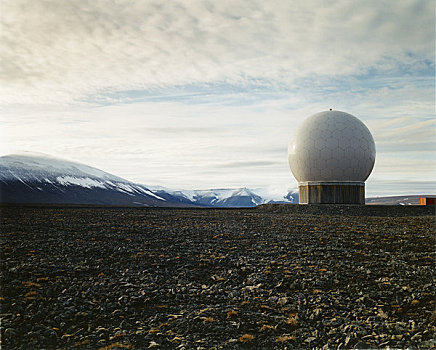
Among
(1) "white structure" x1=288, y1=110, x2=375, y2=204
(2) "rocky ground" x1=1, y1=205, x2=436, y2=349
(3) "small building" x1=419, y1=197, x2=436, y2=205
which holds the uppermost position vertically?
(1) "white structure" x1=288, y1=110, x2=375, y2=204

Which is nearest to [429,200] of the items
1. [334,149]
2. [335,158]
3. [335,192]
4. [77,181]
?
[335,192]

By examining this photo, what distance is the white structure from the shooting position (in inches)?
1454

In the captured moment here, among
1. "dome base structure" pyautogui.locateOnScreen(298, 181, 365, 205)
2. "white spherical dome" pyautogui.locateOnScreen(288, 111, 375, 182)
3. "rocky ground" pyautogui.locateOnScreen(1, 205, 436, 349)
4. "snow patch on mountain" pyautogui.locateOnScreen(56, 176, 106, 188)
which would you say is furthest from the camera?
"snow patch on mountain" pyautogui.locateOnScreen(56, 176, 106, 188)

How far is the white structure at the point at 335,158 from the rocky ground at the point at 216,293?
894 inches

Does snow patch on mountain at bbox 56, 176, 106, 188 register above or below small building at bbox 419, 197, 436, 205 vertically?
above

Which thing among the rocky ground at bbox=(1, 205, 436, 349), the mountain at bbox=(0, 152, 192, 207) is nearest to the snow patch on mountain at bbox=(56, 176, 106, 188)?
the mountain at bbox=(0, 152, 192, 207)

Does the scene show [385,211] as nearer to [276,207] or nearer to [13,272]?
[276,207]

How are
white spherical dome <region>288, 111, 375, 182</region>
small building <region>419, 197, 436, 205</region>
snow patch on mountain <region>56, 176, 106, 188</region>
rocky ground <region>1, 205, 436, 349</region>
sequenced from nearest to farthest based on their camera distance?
rocky ground <region>1, 205, 436, 349</region>
small building <region>419, 197, 436, 205</region>
white spherical dome <region>288, 111, 375, 182</region>
snow patch on mountain <region>56, 176, 106, 188</region>

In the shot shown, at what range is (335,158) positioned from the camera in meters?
36.8

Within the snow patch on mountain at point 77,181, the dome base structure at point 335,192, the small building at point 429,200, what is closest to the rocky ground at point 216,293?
the dome base structure at point 335,192

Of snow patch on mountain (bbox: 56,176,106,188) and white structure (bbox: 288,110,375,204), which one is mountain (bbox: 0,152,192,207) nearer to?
snow patch on mountain (bbox: 56,176,106,188)

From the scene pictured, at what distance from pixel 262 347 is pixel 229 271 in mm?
4081

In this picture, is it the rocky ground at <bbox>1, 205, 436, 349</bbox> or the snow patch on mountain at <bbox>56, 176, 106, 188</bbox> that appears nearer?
the rocky ground at <bbox>1, 205, 436, 349</bbox>

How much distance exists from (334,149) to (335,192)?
4.55 m
